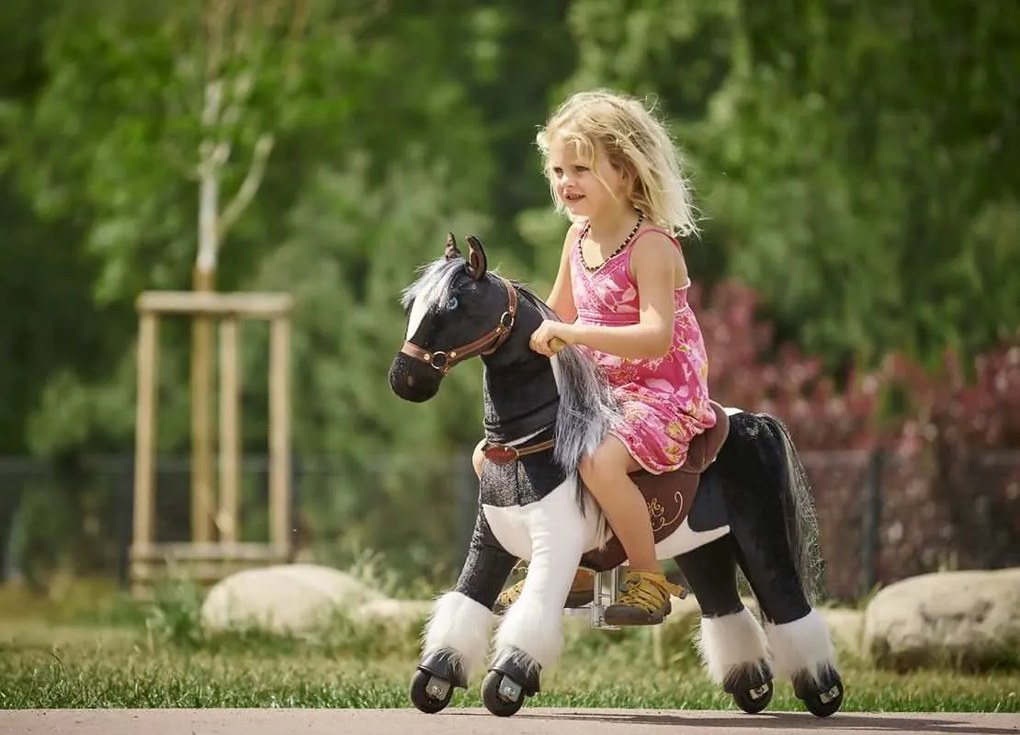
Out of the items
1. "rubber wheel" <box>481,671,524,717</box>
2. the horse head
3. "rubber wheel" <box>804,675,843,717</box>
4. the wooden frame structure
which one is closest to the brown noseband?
the horse head

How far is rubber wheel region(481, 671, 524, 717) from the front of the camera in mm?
6336

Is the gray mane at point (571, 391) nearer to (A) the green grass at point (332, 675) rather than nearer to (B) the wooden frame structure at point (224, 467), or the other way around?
(A) the green grass at point (332, 675)

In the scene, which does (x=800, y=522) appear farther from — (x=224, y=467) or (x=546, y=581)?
(x=224, y=467)

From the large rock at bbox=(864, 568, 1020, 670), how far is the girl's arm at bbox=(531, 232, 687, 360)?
12.8 ft

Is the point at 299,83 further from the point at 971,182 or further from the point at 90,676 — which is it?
the point at 90,676

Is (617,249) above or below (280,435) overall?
above

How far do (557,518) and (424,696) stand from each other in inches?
30.5

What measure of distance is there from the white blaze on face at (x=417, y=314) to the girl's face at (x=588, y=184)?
69cm

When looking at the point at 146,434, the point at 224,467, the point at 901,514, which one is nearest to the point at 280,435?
the point at 224,467

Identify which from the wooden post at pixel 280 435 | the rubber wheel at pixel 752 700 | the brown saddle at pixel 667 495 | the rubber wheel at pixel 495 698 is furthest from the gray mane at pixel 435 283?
the wooden post at pixel 280 435

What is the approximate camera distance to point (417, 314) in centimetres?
632

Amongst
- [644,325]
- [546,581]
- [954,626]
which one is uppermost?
[644,325]

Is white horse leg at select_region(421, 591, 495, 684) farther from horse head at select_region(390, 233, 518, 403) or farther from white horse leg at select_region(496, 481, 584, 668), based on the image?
horse head at select_region(390, 233, 518, 403)

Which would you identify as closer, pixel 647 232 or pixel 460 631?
pixel 460 631
